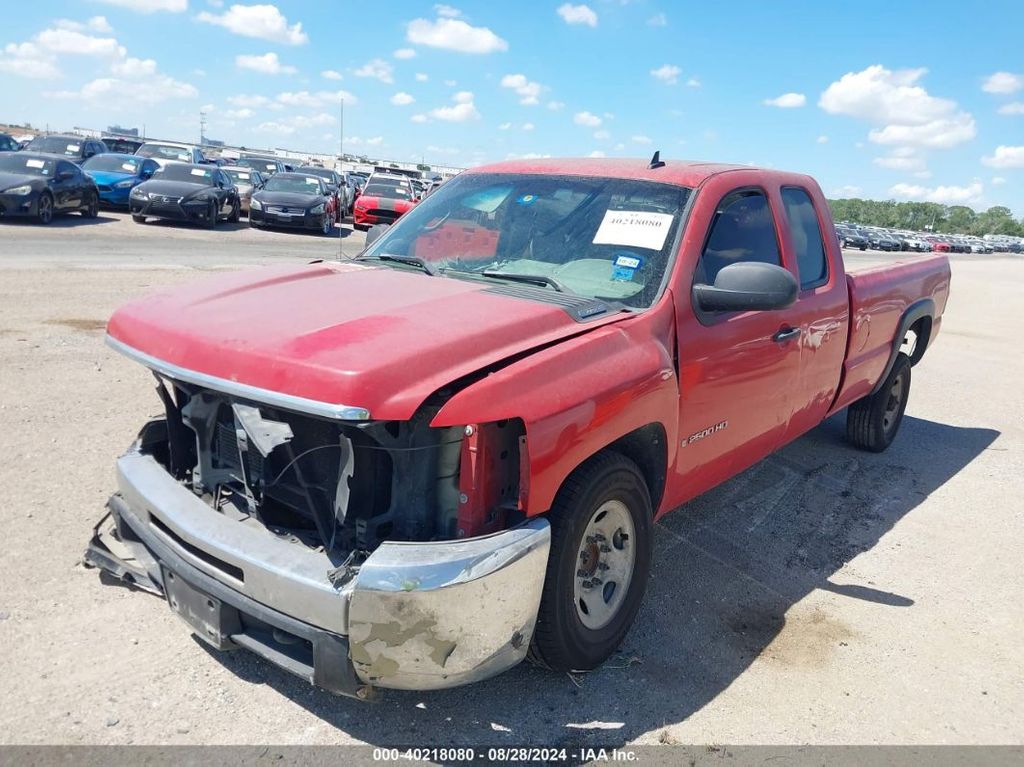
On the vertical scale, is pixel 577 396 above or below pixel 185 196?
above

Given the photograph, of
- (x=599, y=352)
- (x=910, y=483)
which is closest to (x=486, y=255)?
(x=599, y=352)

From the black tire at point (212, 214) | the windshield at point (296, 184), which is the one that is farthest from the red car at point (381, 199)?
the black tire at point (212, 214)

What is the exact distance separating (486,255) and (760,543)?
232 cm

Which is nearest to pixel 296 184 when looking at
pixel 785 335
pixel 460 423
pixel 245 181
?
pixel 245 181

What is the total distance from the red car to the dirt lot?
15389mm

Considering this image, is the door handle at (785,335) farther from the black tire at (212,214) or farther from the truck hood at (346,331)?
the black tire at (212,214)

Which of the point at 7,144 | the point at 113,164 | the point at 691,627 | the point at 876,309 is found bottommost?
the point at 691,627

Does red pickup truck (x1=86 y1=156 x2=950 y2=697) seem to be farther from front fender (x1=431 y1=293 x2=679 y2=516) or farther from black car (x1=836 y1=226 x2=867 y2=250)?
black car (x1=836 y1=226 x2=867 y2=250)

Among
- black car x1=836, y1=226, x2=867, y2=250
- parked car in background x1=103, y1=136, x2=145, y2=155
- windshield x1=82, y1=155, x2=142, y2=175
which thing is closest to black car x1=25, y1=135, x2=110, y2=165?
windshield x1=82, y1=155, x2=142, y2=175

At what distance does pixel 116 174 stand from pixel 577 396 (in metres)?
22.2

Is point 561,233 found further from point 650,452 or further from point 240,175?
point 240,175

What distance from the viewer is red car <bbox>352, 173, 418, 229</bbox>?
22.0 metres

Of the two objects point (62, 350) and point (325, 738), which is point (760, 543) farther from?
point (62, 350)

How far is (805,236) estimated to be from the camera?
4.75 metres
